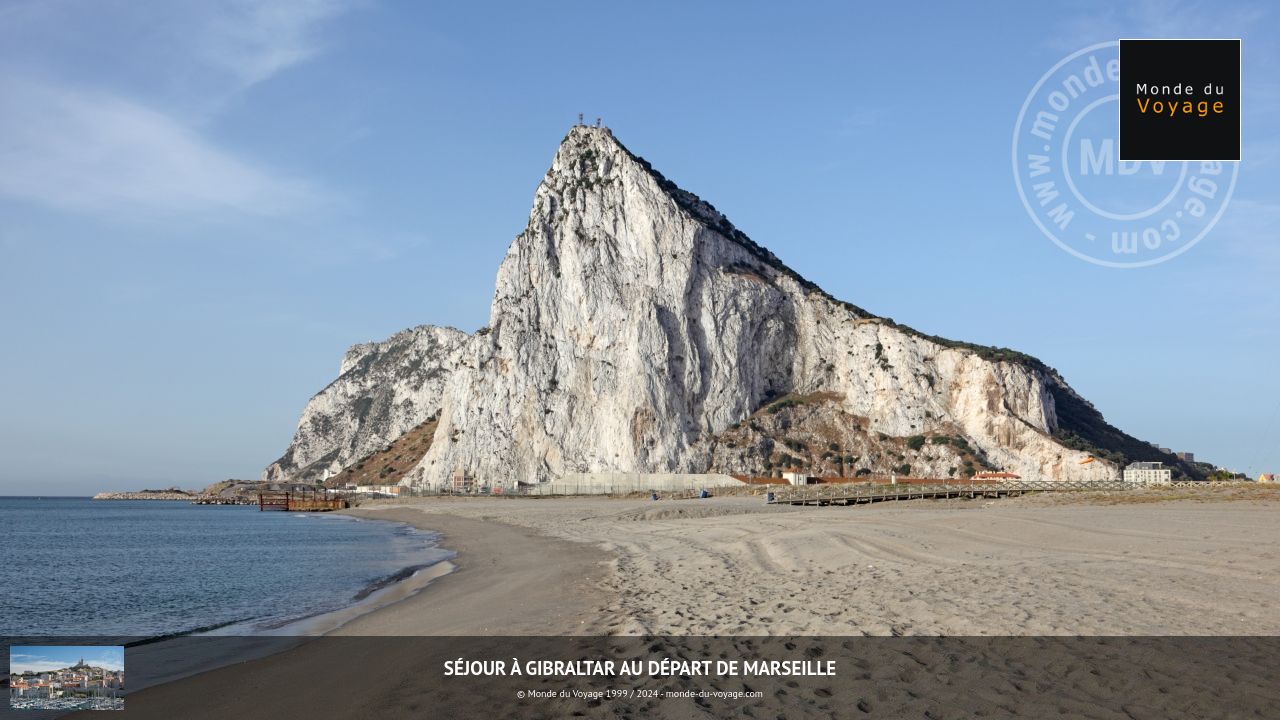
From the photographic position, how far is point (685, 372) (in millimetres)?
102625

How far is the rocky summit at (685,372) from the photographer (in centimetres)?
9862

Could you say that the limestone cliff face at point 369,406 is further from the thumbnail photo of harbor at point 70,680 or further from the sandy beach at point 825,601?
the thumbnail photo of harbor at point 70,680

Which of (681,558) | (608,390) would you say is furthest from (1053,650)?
(608,390)

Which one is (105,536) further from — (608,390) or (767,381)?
(767,381)

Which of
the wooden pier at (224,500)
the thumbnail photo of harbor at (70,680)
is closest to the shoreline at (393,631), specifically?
the thumbnail photo of harbor at (70,680)

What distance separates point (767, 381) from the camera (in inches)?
4313

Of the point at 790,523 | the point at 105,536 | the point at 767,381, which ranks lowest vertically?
the point at 105,536

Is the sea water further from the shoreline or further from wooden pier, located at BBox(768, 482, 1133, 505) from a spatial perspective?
wooden pier, located at BBox(768, 482, 1133, 505)

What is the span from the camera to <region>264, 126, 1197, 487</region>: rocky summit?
98.6 meters

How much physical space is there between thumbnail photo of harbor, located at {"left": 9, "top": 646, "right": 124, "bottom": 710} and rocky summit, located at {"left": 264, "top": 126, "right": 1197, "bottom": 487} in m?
87.2

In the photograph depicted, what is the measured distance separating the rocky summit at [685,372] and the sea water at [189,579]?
180 ft

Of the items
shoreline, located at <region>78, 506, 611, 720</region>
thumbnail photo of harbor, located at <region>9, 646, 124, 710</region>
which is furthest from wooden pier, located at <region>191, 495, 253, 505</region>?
thumbnail photo of harbor, located at <region>9, 646, 124, 710</region>

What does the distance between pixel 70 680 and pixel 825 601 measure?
10.3m

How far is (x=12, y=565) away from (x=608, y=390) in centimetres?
7179
